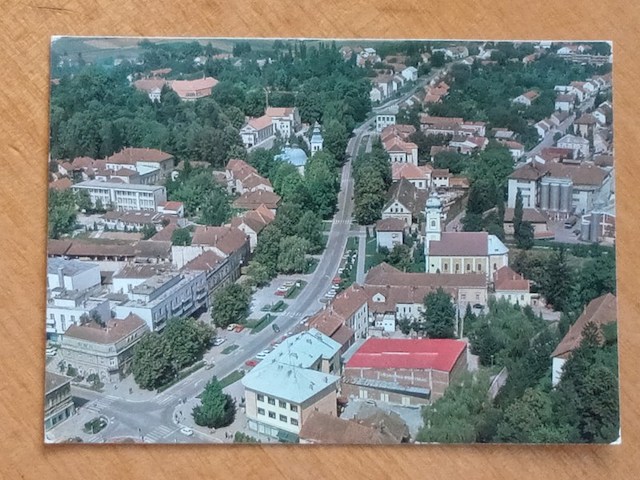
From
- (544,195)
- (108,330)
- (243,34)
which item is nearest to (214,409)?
(108,330)

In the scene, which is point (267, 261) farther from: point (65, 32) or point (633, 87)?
point (633, 87)

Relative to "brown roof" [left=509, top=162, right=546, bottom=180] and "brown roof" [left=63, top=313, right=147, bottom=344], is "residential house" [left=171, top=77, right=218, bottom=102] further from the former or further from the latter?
"brown roof" [left=509, top=162, right=546, bottom=180]

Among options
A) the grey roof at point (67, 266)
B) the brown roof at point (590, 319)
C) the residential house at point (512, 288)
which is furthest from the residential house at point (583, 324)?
the grey roof at point (67, 266)

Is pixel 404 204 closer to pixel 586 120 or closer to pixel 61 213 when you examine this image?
pixel 586 120

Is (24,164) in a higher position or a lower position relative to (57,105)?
lower

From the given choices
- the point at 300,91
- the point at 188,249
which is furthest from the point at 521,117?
the point at 188,249

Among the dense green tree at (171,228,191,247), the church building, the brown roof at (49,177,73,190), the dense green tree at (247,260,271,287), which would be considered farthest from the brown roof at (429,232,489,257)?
the brown roof at (49,177,73,190)

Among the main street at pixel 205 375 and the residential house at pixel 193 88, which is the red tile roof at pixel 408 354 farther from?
the residential house at pixel 193 88
